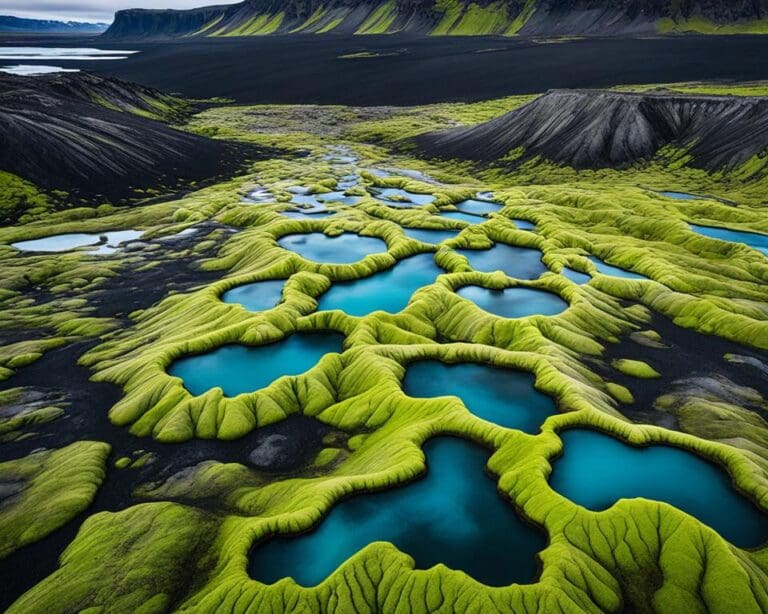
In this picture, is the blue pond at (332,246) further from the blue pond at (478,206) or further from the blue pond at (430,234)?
the blue pond at (478,206)

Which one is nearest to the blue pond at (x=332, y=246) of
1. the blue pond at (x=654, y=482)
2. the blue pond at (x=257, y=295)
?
the blue pond at (x=257, y=295)

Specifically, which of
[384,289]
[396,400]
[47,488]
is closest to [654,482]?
[396,400]

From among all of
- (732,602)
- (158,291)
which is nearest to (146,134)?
(158,291)

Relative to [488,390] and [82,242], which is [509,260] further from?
[82,242]

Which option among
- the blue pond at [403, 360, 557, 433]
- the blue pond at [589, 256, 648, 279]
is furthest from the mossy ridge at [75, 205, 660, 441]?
the blue pond at [589, 256, 648, 279]

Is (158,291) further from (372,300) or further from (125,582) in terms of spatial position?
(125,582)

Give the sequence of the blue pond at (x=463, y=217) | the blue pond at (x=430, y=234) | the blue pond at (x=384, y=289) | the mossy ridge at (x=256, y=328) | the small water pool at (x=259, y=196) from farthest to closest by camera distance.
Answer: the small water pool at (x=259, y=196) → the blue pond at (x=463, y=217) → the blue pond at (x=430, y=234) → the blue pond at (x=384, y=289) → the mossy ridge at (x=256, y=328)
